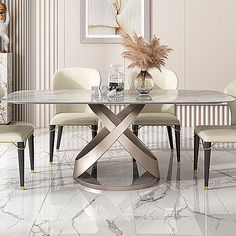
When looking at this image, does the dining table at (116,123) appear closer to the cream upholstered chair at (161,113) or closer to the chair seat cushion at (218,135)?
the chair seat cushion at (218,135)

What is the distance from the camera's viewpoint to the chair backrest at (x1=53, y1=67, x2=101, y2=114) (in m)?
4.96

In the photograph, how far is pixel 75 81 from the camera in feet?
16.4

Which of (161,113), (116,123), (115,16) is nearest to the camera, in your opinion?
(116,123)

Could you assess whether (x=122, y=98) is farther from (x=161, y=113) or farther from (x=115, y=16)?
(x=115, y=16)

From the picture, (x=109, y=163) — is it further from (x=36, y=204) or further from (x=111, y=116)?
(x=36, y=204)

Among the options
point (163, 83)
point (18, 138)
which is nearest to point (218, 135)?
point (163, 83)

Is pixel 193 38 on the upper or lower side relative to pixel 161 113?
upper

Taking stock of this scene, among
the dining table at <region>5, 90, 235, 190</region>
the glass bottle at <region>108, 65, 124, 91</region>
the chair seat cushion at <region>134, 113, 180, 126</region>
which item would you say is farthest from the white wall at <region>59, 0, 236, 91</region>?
the glass bottle at <region>108, 65, 124, 91</region>

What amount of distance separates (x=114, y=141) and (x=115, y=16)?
313 centimetres

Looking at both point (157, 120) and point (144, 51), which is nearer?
point (144, 51)

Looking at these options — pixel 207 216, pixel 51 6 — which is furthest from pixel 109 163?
pixel 51 6

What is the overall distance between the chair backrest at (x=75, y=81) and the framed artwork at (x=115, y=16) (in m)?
1.73

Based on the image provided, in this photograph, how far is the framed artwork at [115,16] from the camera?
6570 mm

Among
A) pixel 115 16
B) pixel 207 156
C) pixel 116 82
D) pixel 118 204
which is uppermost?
pixel 115 16
